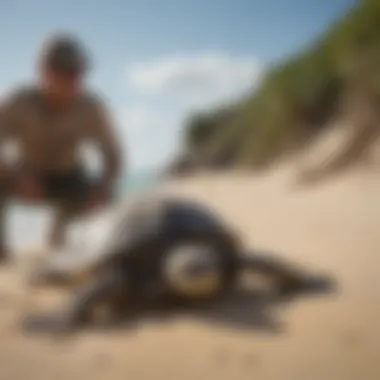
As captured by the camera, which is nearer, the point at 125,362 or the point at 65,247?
the point at 125,362

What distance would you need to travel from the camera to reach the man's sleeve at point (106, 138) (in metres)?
0.69

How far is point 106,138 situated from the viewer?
688 mm

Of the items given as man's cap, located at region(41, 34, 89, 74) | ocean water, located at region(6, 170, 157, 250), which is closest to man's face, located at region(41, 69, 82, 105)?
man's cap, located at region(41, 34, 89, 74)

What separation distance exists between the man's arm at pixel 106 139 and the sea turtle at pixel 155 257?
0.07m

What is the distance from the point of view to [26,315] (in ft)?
2.25

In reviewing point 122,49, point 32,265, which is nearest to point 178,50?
point 122,49

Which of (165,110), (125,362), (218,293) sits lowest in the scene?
(125,362)

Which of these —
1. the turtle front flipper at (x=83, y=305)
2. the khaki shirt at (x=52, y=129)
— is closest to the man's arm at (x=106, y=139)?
the khaki shirt at (x=52, y=129)

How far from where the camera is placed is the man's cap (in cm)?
66

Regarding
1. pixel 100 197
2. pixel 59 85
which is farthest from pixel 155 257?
pixel 59 85

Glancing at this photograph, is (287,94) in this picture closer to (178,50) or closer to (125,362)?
(178,50)

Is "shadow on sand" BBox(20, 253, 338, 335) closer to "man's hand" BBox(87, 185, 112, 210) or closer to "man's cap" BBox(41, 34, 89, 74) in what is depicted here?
"man's hand" BBox(87, 185, 112, 210)

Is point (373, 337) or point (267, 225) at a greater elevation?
point (267, 225)

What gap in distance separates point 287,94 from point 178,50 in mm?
143
